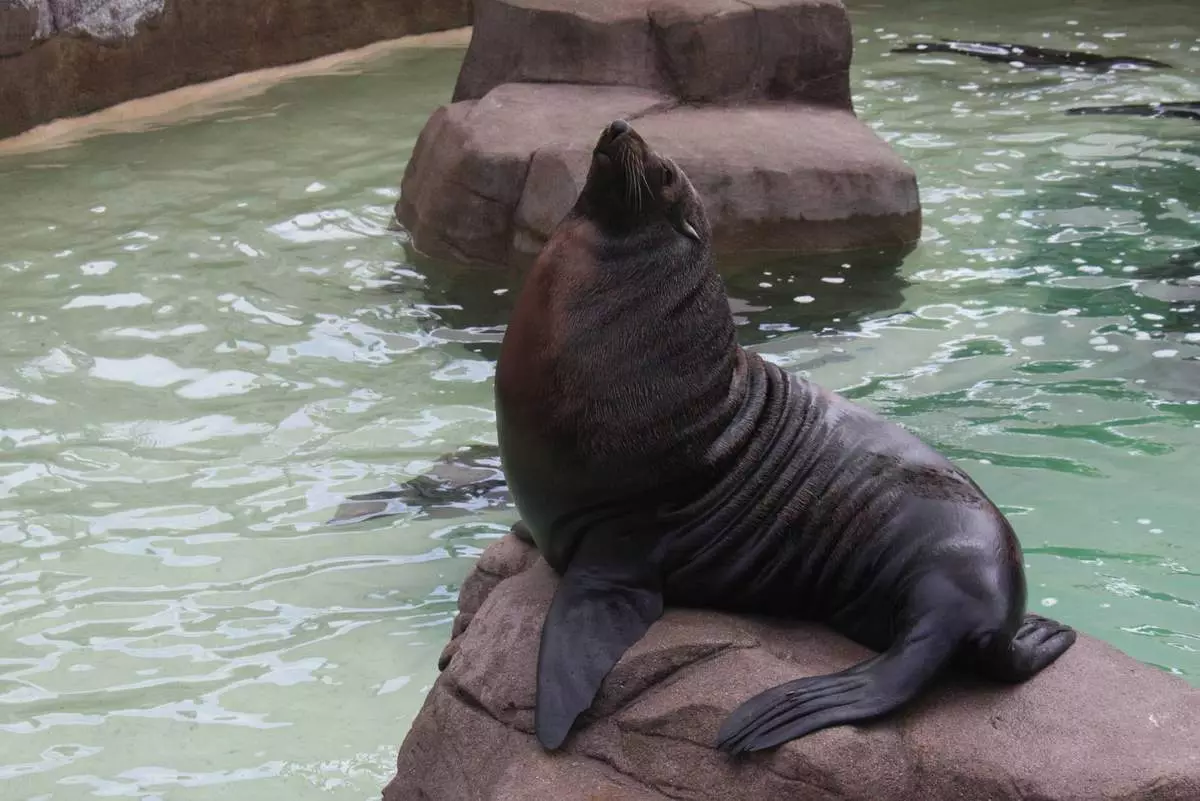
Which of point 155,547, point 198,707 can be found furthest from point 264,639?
point 155,547

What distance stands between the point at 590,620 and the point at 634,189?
35.0 inches

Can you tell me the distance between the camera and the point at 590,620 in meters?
2.93

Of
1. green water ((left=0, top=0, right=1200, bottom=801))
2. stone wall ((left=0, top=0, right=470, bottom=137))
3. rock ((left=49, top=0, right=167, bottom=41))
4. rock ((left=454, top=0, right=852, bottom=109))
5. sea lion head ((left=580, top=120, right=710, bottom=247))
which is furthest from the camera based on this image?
rock ((left=49, top=0, right=167, bottom=41))

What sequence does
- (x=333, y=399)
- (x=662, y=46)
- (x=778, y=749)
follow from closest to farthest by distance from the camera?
(x=778, y=749) → (x=333, y=399) → (x=662, y=46)

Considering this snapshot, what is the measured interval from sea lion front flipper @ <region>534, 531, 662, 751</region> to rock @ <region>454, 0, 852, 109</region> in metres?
4.80

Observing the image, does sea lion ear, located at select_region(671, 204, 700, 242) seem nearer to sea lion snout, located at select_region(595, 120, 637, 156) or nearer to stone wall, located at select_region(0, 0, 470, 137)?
sea lion snout, located at select_region(595, 120, 637, 156)

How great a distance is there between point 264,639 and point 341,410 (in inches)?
59.2

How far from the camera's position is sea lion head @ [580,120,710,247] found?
10.2 ft

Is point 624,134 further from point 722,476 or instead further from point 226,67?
point 226,67

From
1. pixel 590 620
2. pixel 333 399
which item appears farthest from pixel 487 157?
pixel 590 620

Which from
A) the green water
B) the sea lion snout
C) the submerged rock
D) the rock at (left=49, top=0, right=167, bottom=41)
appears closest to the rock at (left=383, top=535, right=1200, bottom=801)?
the green water

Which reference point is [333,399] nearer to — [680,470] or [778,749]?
[680,470]

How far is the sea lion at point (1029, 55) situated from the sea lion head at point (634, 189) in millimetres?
7958

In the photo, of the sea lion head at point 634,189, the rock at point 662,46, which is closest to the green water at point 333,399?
the rock at point 662,46
